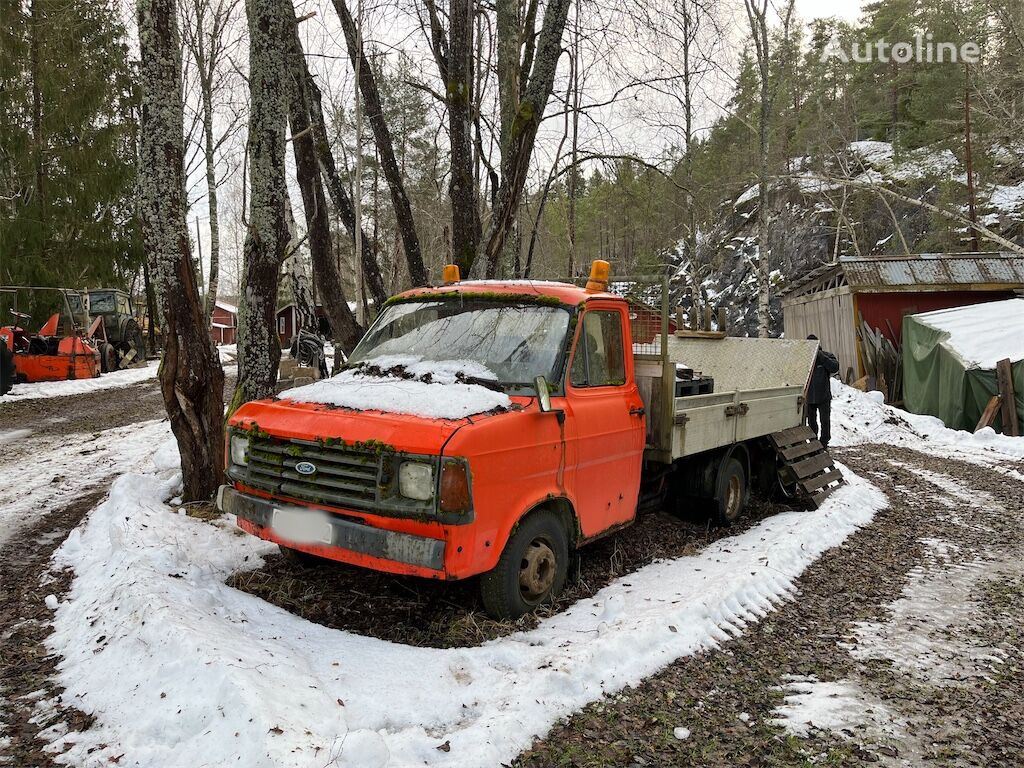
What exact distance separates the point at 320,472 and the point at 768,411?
17.3 ft

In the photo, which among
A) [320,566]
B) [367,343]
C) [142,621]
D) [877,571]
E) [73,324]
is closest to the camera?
[142,621]

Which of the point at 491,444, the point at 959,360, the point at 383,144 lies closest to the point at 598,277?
the point at 491,444

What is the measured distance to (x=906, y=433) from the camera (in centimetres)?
1445

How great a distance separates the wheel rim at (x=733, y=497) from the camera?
22.9ft

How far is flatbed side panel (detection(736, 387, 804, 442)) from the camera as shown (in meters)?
→ 6.81

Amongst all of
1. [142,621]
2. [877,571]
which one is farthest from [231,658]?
[877,571]

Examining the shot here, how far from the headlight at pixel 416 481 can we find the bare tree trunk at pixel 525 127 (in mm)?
5255

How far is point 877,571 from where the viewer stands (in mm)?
5773

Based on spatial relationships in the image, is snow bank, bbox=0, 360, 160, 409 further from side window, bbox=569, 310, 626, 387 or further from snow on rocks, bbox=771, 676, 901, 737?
snow on rocks, bbox=771, 676, 901, 737

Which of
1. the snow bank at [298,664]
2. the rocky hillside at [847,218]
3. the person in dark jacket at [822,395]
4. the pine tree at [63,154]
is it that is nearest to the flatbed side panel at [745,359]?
the person in dark jacket at [822,395]

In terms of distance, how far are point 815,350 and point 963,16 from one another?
28.3 metres

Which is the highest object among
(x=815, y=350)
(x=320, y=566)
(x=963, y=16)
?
(x=963, y=16)

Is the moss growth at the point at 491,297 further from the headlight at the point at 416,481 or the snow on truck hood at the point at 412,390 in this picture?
the headlight at the point at 416,481

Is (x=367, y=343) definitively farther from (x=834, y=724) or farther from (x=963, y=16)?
(x=963, y=16)
